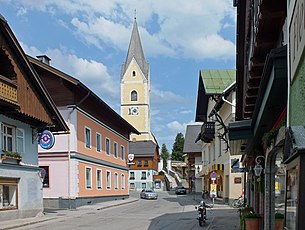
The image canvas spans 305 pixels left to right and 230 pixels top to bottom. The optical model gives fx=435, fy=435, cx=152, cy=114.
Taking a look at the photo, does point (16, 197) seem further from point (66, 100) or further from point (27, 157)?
point (66, 100)

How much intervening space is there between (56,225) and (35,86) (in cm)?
684

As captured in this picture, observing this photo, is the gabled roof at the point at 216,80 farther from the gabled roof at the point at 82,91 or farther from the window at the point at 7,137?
the window at the point at 7,137

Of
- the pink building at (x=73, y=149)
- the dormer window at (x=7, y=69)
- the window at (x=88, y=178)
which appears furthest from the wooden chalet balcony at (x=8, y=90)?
the window at (x=88, y=178)

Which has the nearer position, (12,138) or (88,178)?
(12,138)

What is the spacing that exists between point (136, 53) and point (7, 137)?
81.1 meters

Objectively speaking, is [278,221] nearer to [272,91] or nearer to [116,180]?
[272,91]

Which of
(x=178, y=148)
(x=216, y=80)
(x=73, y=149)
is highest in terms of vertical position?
(x=216, y=80)

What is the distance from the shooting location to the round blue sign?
22406 mm

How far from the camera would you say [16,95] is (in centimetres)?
1886

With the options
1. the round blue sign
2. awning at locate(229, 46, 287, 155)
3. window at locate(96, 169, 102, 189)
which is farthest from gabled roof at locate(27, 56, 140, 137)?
awning at locate(229, 46, 287, 155)

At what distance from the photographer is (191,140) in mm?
68375

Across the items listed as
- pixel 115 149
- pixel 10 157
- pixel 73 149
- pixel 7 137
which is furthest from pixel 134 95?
pixel 10 157

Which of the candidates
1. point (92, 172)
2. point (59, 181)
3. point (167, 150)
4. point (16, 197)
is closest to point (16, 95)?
point (16, 197)

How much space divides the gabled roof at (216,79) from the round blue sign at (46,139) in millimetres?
17166
